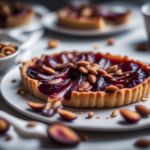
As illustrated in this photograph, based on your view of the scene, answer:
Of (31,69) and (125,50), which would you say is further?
(125,50)

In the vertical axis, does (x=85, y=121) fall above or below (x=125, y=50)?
above

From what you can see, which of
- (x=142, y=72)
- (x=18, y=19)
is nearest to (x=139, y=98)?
(x=142, y=72)

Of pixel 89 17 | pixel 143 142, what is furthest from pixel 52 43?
pixel 143 142

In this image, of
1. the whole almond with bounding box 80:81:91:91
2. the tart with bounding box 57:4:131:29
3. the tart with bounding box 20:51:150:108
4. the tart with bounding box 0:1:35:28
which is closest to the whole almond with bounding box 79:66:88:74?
the tart with bounding box 20:51:150:108

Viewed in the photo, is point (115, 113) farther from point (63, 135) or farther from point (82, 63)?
point (82, 63)

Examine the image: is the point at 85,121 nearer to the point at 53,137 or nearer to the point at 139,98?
the point at 53,137

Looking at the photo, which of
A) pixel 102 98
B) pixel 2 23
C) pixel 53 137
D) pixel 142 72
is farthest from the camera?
pixel 2 23

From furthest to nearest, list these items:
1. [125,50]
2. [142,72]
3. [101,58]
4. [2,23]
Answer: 1. [2,23]
2. [125,50]
3. [101,58]
4. [142,72]
